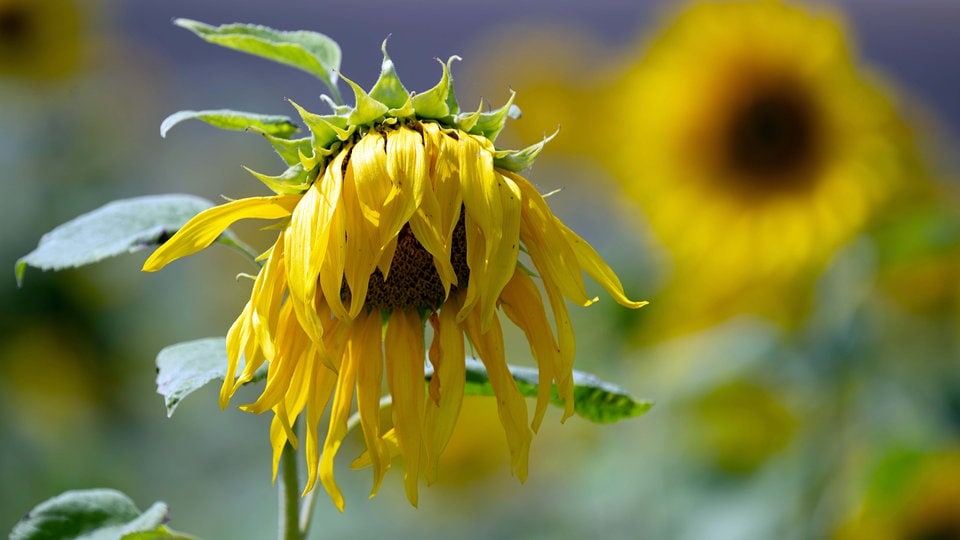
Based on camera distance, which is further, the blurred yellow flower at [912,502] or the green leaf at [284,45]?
the blurred yellow flower at [912,502]

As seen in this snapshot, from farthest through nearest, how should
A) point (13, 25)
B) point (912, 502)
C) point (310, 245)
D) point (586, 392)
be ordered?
1. point (13, 25)
2. point (912, 502)
3. point (586, 392)
4. point (310, 245)

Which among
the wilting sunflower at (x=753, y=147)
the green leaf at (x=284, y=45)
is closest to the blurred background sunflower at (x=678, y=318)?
the wilting sunflower at (x=753, y=147)

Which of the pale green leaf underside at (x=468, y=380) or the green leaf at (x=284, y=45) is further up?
the green leaf at (x=284, y=45)

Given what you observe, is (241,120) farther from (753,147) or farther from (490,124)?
(753,147)

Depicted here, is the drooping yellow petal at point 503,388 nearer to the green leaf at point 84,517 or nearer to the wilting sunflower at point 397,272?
the wilting sunflower at point 397,272

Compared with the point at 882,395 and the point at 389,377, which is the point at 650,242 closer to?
the point at 882,395

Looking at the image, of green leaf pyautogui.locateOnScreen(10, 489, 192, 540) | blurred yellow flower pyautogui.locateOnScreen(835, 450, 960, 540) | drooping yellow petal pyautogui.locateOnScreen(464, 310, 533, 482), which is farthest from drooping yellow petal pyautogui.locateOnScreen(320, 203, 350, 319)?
blurred yellow flower pyautogui.locateOnScreen(835, 450, 960, 540)

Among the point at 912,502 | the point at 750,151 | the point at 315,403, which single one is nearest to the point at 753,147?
the point at 750,151
